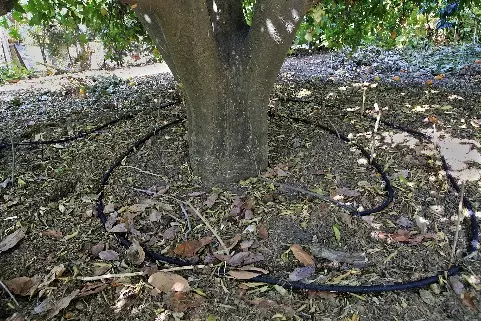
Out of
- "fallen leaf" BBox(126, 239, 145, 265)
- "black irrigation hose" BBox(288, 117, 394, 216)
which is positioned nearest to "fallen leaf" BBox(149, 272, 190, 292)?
"fallen leaf" BBox(126, 239, 145, 265)

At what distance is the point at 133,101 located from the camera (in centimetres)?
415

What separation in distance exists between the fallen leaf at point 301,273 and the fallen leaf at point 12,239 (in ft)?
4.88

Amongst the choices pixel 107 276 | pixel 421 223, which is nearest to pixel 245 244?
pixel 107 276

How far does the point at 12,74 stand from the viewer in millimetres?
6973

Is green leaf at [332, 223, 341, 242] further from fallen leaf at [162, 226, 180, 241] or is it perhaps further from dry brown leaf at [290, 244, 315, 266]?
fallen leaf at [162, 226, 180, 241]

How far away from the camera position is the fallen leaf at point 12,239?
2207 mm

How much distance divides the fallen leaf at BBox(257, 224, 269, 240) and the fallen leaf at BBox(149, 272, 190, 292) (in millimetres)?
489

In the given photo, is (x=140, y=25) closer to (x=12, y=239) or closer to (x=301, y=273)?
(x=12, y=239)

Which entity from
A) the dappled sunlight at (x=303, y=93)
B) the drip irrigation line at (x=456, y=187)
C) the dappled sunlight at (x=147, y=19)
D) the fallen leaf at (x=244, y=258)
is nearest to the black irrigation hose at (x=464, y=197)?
the drip irrigation line at (x=456, y=187)

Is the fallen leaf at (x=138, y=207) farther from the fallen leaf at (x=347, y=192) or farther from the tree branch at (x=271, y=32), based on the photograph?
the fallen leaf at (x=347, y=192)

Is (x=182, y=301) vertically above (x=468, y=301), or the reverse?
(x=182, y=301)

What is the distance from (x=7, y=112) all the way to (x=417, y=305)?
4.10 meters

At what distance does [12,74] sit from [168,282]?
6478mm

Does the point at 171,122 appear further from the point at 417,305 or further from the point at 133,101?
the point at 417,305
